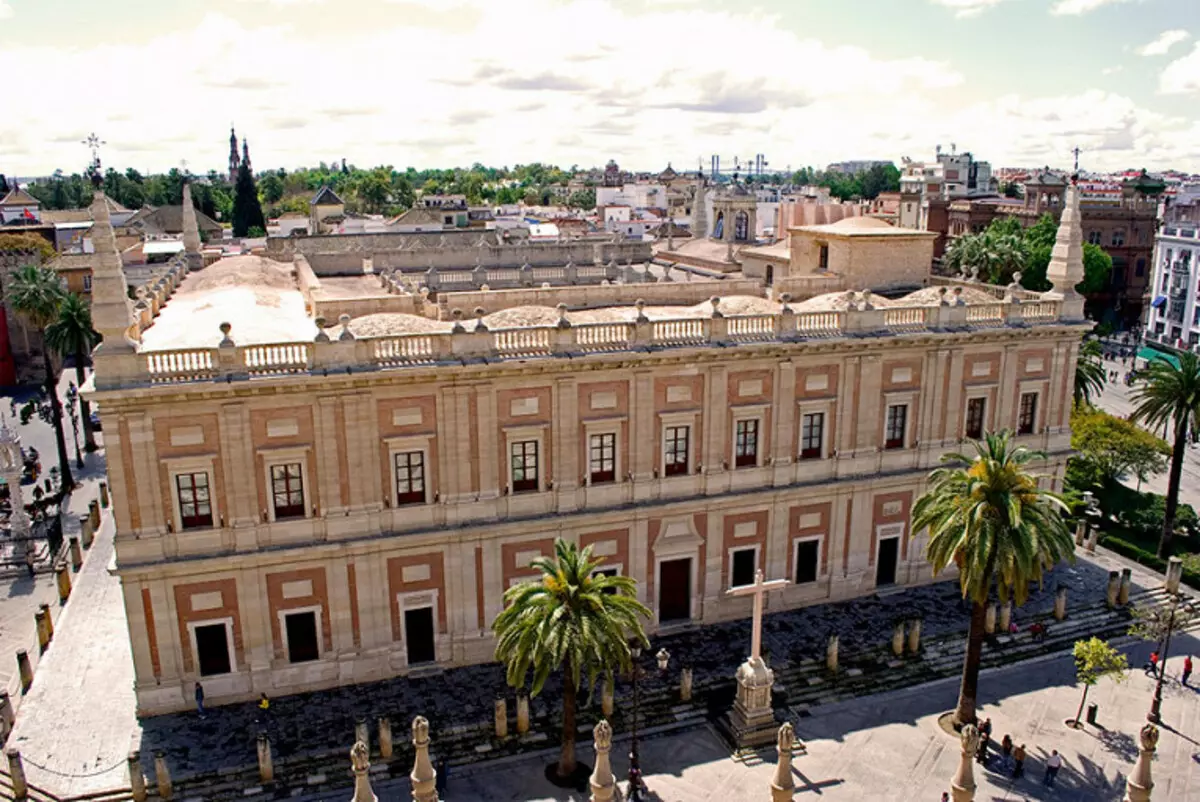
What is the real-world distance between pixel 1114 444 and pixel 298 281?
37594 mm

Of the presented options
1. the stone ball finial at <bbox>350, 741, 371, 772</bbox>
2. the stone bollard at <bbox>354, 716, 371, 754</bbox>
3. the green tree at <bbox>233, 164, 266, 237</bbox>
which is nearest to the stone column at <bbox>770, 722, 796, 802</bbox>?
the stone ball finial at <bbox>350, 741, 371, 772</bbox>

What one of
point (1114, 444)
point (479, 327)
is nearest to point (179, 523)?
point (479, 327)

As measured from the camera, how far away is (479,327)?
29.0 metres

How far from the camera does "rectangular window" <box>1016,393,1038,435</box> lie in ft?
121

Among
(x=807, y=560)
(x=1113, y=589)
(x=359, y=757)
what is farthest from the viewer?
(x=1113, y=589)

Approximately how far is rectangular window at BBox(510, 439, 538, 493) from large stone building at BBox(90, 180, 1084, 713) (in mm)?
67

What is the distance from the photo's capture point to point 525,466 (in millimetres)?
30750

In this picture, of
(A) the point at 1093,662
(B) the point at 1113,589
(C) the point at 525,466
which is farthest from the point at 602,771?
(B) the point at 1113,589

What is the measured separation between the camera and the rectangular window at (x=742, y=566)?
34.1 m

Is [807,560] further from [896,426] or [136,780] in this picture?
[136,780]

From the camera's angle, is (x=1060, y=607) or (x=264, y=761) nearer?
(x=264, y=761)

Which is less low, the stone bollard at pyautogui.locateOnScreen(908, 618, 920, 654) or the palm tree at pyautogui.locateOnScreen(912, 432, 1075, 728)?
the palm tree at pyautogui.locateOnScreen(912, 432, 1075, 728)

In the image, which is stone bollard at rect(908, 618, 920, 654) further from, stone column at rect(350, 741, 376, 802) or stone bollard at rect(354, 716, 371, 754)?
stone bollard at rect(354, 716, 371, 754)

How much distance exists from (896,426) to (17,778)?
28803 millimetres
